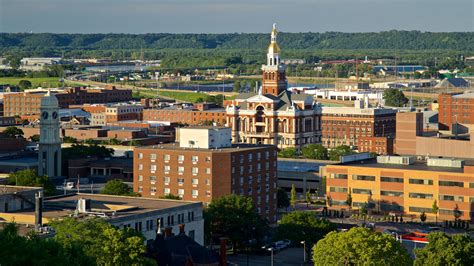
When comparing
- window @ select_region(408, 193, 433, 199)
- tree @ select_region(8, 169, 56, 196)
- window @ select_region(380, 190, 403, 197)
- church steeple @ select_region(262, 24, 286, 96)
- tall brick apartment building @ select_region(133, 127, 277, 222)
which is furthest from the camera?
church steeple @ select_region(262, 24, 286, 96)

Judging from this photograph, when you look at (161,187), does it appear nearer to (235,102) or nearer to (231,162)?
(231,162)

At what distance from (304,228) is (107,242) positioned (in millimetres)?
22566

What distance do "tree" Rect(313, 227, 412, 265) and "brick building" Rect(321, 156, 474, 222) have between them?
1145 inches

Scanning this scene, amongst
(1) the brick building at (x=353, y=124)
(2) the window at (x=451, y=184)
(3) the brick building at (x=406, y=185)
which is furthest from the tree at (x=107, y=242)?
(1) the brick building at (x=353, y=124)

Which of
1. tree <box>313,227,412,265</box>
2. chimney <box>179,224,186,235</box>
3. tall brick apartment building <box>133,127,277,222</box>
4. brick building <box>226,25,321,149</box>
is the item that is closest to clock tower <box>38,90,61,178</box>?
tall brick apartment building <box>133,127,277,222</box>

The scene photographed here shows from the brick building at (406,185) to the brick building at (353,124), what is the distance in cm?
5425

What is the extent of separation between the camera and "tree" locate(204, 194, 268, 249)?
75938 millimetres

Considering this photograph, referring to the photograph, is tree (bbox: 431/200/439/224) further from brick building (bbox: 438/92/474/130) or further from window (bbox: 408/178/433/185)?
brick building (bbox: 438/92/474/130)

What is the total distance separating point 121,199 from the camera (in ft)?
237

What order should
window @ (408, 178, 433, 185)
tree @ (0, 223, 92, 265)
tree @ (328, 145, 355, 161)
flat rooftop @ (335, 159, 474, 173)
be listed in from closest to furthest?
tree @ (0, 223, 92, 265)
window @ (408, 178, 433, 185)
flat rooftop @ (335, 159, 474, 173)
tree @ (328, 145, 355, 161)

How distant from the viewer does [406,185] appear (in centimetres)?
9431

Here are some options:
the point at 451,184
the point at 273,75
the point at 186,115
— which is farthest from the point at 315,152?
the point at 186,115

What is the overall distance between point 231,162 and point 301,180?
2542 centimetres

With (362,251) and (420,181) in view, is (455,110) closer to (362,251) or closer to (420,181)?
(420,181)
